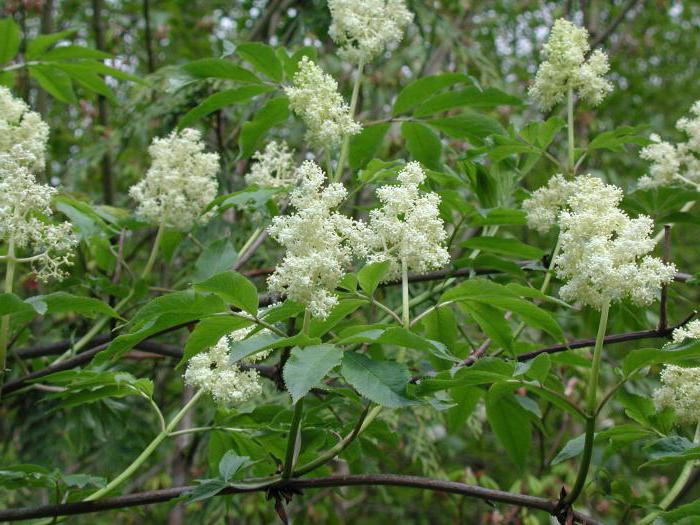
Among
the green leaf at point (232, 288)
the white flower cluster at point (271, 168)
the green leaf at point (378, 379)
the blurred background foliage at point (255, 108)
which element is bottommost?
the blurred background foliage at point (255, 108)

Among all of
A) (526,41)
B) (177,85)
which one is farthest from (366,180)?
(526,41)

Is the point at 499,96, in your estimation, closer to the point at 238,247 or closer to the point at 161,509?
the point at 238,247

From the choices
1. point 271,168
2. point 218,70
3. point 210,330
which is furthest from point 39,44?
point 210,330

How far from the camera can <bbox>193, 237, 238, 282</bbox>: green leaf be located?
1.87m

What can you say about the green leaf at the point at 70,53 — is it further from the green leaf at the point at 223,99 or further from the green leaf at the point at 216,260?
the green leaf at the point at 216,260

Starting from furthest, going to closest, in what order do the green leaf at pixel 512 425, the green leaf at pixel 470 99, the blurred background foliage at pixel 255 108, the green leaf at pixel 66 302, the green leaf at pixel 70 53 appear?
the blurred background foliage at pixel 255 108 < the green leaf at pixel 70 53 < the green leaf at pixel 470 99 < the green leaf at pixel 512 425 < the green leaf at pixel 66 302

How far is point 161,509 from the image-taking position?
582 centimetres

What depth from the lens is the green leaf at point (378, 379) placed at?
128 centimetres

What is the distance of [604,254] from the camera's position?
4.53 ft

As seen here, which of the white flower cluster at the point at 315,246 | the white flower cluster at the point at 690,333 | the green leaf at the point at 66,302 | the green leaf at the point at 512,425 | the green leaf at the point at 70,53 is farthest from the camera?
the green leaf at the point at 70,53

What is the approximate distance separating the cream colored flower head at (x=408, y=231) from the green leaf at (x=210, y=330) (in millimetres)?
269

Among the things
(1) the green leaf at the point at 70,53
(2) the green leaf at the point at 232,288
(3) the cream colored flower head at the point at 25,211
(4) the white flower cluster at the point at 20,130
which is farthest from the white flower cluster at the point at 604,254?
(1) the green leaf at the point at 70,53

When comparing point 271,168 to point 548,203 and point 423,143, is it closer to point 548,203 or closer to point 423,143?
point 423,143

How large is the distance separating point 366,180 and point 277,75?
466 mm
